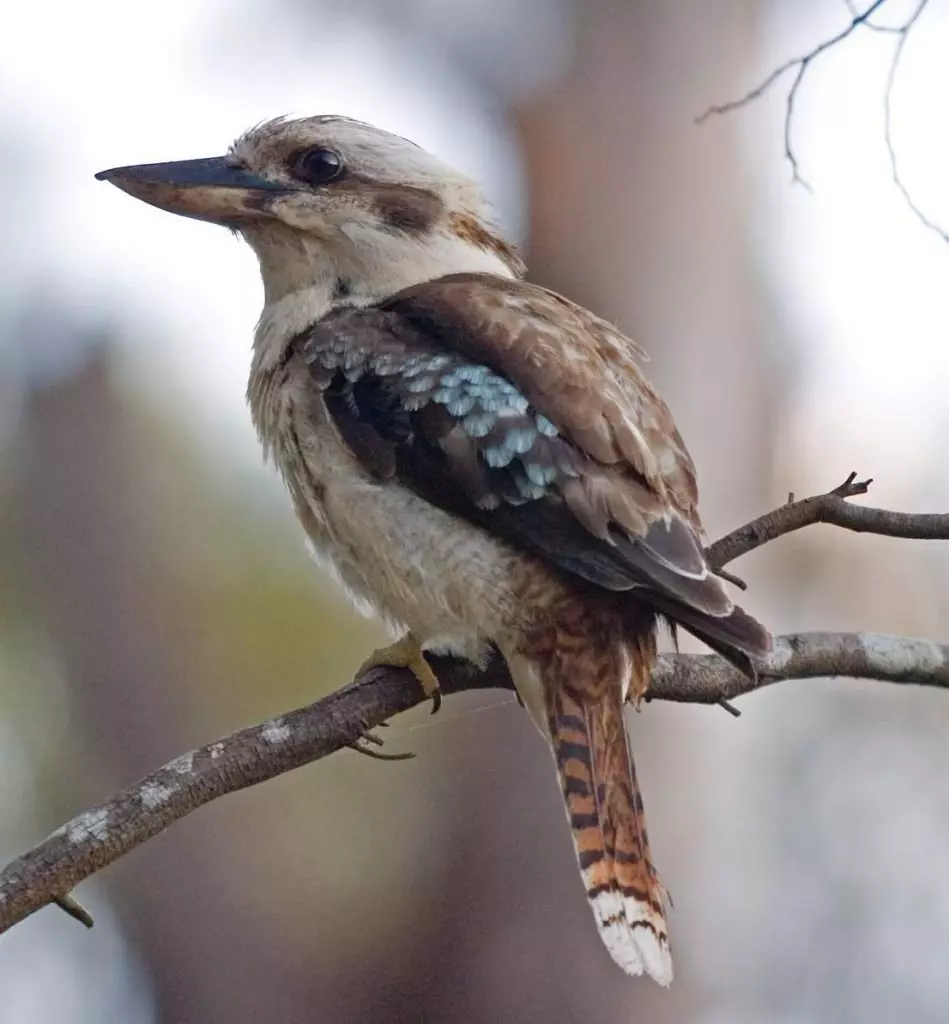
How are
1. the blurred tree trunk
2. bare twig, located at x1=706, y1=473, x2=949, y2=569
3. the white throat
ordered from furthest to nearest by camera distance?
the blurred tree trunk, the white throat, bare twig, located at x1=706, y1=473, x2=949, y2=569

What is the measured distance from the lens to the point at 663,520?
2041mm

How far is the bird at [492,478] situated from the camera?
1.99 meters

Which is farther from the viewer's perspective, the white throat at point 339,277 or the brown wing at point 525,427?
the white throat at point 339,277

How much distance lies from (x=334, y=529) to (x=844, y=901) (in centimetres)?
291

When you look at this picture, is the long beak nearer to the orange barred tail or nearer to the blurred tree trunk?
the orange barred tail

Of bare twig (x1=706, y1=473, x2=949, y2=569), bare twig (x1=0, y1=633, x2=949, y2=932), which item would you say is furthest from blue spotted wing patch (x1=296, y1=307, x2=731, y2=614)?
bare twig (x1=0, y1=633, x2=949, y2=932)

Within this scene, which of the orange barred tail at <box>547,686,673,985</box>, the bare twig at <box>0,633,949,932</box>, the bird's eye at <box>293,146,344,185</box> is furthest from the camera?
the bird's eye at <box>293,146,344,185</box>

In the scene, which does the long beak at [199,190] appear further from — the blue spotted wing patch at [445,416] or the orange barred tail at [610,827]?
the orange barred tail at [610,827]

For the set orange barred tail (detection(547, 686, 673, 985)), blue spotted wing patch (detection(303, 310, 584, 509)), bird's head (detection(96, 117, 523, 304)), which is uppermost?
bird's head (detection(96, 117, 523, 304))

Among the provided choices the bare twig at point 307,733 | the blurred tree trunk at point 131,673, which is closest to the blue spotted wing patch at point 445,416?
the bare twig at point 307,733

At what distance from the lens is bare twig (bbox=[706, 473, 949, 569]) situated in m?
2.10

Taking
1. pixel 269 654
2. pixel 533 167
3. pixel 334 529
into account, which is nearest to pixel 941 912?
pixel 269 654

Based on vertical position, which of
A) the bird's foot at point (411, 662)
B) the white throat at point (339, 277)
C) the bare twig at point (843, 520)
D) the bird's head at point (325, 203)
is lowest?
the bird's foot at point (411, 662)

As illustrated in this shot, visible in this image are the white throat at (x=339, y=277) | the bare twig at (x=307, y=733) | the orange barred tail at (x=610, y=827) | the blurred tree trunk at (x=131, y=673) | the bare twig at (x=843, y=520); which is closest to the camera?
the bare twig at (x=307, y=733)
